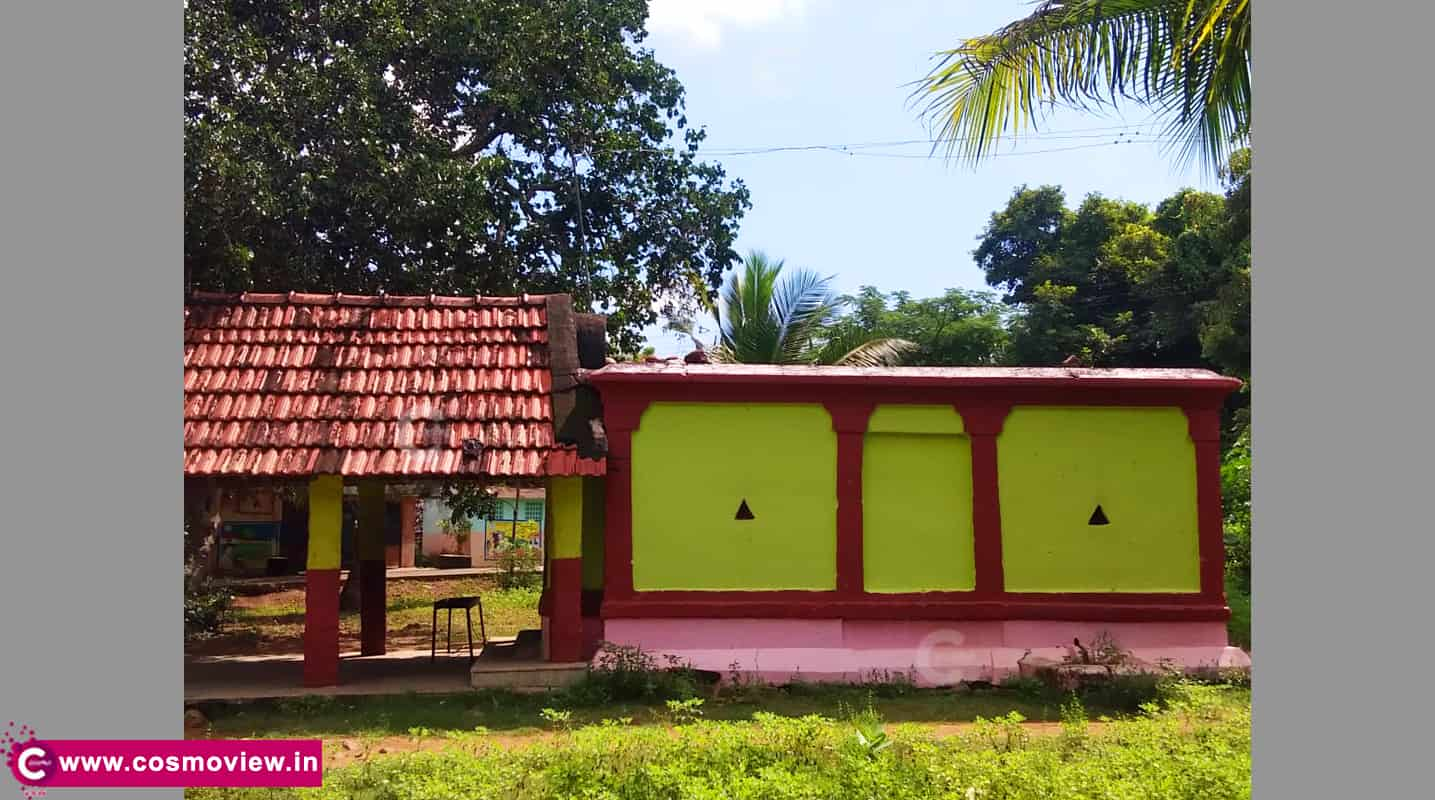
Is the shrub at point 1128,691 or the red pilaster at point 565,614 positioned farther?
the red pilaster at point 565,614

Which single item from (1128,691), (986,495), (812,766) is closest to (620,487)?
(986,495)

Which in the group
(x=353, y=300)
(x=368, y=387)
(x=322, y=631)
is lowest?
(x=322, y=631)

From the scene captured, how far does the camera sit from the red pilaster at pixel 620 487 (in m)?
10.3

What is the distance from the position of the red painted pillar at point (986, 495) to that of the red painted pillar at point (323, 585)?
5.93m

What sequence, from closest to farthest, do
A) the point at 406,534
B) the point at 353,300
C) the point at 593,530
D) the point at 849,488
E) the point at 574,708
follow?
the point at 574,708
the point at 849,488
the point at 593,530
the point at 353,300
the point at 406,534

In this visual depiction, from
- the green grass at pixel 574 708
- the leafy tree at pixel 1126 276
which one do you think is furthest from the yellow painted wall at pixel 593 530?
the leafy tree at pixel 1126 276

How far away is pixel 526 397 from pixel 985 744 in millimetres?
5212

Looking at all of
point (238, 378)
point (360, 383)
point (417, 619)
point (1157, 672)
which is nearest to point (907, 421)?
point (1157, 672)

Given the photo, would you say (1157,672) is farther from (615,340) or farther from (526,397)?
(615,340)

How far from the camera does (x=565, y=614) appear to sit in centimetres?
991

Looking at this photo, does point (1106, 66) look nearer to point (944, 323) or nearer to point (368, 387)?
point (368, 387)

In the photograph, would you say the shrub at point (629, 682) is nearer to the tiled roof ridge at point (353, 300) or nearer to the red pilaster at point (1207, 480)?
the tiled roof ridge at point (353, 300)

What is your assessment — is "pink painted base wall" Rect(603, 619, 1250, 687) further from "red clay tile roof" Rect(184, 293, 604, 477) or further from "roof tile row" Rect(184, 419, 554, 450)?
"roof tile row" Rect(184, 419, 554, 450)

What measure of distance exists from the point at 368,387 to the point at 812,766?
5.89 metres
